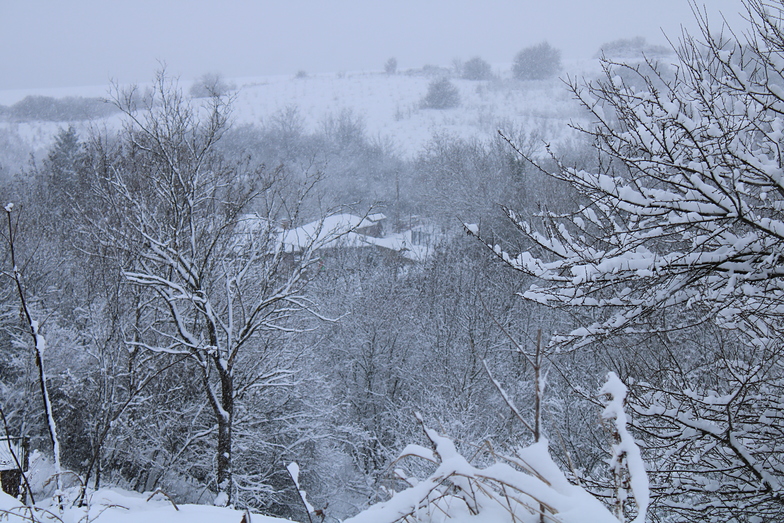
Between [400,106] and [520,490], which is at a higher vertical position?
[400,106]

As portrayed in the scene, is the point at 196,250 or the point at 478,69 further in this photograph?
the point at 478,69

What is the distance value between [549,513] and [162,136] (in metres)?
9.33

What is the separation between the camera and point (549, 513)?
0.85 m

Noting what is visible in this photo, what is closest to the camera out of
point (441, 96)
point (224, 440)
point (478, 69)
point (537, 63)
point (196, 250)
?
point (224, 440)

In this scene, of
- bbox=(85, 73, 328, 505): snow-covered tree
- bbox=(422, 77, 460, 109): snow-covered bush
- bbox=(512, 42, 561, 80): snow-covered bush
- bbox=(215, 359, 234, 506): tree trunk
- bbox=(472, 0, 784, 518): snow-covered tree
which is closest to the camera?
bbox=(472, 0, 784, 518): snow-covered tree

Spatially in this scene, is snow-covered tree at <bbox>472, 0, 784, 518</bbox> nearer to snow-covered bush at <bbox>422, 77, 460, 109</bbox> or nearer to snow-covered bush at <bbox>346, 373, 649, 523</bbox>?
snow-covered bush at <bbox>346, 373, 649, 523</bbox>

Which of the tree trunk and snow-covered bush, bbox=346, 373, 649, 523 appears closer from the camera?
snow-covered bush, bbox=346, 373, 649, 523

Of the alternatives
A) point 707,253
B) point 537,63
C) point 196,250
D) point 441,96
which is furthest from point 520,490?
point 537,63

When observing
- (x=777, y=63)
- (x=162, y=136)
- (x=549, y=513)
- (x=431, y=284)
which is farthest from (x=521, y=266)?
(x=431, y=284)

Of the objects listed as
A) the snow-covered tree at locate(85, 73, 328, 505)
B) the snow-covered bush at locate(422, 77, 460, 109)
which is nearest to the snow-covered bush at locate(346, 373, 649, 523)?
the snow-covered tree at locate(85, 73, 328, 505)

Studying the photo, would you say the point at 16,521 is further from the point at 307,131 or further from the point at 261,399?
the point at 307,131

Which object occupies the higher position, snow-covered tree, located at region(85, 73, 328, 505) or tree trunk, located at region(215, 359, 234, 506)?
snow-covered tree, located at region(85, 73, 328, 505)

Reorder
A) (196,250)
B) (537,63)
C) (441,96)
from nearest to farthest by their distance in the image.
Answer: (196,250)
(441,96)
(537,63)

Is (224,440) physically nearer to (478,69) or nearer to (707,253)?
(707,253)
